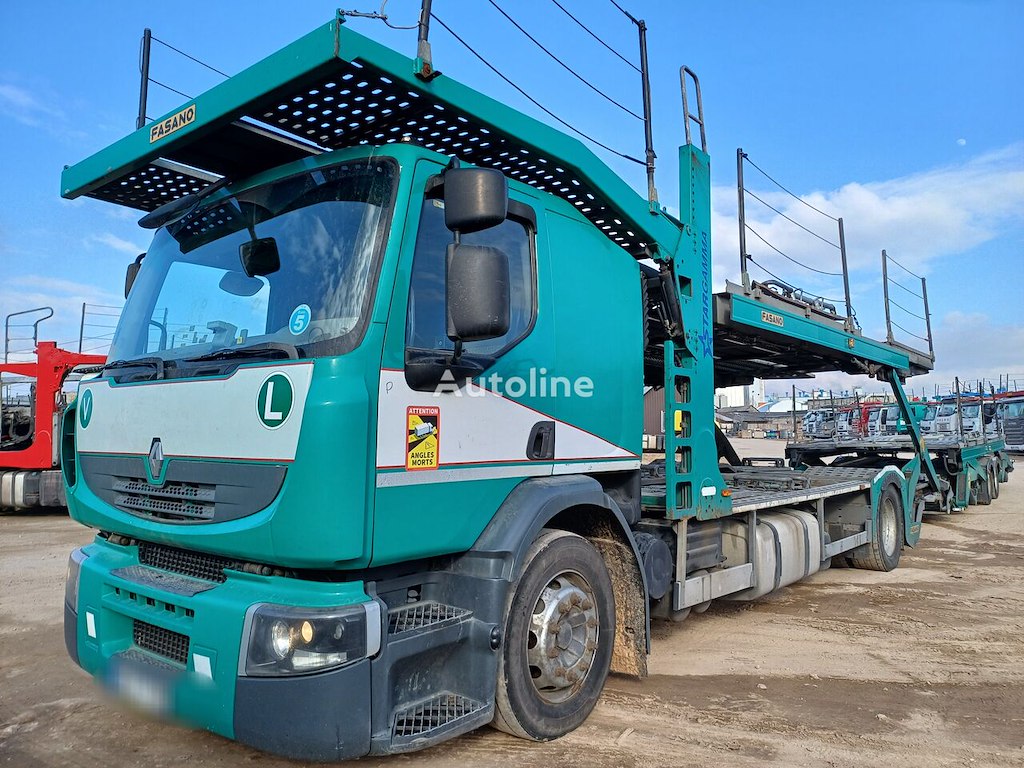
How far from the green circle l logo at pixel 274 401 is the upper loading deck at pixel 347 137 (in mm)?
1209

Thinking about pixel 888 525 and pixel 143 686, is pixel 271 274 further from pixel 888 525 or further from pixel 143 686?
pixel 888 525

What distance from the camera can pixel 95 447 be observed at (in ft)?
11.8

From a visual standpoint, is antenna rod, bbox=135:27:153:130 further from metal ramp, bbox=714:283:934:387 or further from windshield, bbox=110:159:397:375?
metal ramp, bbox=714:283:934:387

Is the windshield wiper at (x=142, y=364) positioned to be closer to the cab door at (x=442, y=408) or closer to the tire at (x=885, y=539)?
the cab door at (x=442, y=408)

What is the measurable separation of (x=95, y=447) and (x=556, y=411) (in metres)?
2.24

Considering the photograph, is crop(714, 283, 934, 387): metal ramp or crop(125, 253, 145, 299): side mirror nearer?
crop(125, 253, 145, 299): side mirror

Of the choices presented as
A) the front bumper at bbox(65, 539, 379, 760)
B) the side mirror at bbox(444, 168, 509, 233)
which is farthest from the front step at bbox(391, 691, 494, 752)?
the side mirror at bbox(444, 168, 509, 233)

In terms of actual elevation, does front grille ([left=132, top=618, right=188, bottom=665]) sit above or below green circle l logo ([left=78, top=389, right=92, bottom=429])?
below

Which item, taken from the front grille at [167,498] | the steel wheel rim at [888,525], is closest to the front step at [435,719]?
the front grille at [167,498]

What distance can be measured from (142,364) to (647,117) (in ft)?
11.0

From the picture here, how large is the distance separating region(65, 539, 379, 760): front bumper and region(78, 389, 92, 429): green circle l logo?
87cm

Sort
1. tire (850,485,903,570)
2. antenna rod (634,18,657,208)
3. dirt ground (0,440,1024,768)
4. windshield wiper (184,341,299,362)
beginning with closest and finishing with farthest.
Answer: windshield wiper (184,341,299,362) → dirt ground (0,440,1024,768) → antenna rod (634,18,657,208) → tire (850,485,903,570)

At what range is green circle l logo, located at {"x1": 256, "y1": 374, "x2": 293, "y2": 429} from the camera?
2.74 meters

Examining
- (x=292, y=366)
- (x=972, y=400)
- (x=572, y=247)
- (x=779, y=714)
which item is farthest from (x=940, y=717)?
(x=972, y=400)
